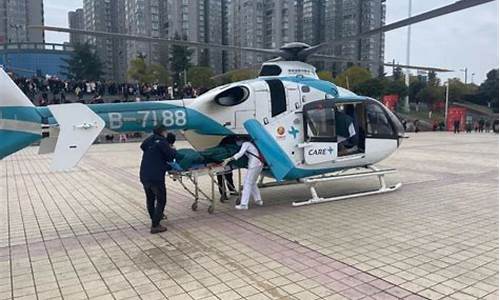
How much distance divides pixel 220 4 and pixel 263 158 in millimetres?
61767

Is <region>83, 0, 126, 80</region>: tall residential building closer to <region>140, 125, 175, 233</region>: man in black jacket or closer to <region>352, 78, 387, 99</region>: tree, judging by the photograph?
<region>352, 78, 387, 99</region>: tree

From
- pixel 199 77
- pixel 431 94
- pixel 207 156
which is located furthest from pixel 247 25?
pixel 207 156

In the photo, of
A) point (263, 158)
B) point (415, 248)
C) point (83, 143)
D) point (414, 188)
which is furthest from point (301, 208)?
point (83, 143)

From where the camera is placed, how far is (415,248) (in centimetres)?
529

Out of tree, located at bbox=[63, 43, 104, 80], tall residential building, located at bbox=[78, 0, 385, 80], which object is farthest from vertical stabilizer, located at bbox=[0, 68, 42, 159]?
tree, located at bbox=[63, 43, 104, 80]

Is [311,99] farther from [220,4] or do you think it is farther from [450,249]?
[220,4]

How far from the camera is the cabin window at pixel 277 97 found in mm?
7859

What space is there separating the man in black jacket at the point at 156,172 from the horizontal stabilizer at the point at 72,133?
0.86 meters

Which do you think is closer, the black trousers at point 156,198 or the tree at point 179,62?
the black trousers at point 156,198

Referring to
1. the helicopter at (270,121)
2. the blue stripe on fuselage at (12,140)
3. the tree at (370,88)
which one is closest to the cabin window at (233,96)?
the helicopter at (270,121)

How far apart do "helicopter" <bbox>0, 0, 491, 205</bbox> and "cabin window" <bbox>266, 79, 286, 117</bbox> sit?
0.02 metres

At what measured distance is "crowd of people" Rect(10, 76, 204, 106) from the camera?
29.4 m

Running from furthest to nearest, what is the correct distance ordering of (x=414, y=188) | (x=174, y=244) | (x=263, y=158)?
(x=414, y=188)
(x=263, y=158)
(x=174, y=244)

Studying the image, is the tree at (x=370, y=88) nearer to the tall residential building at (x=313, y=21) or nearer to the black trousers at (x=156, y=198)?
the tall residential building at (x=313, y=21)
